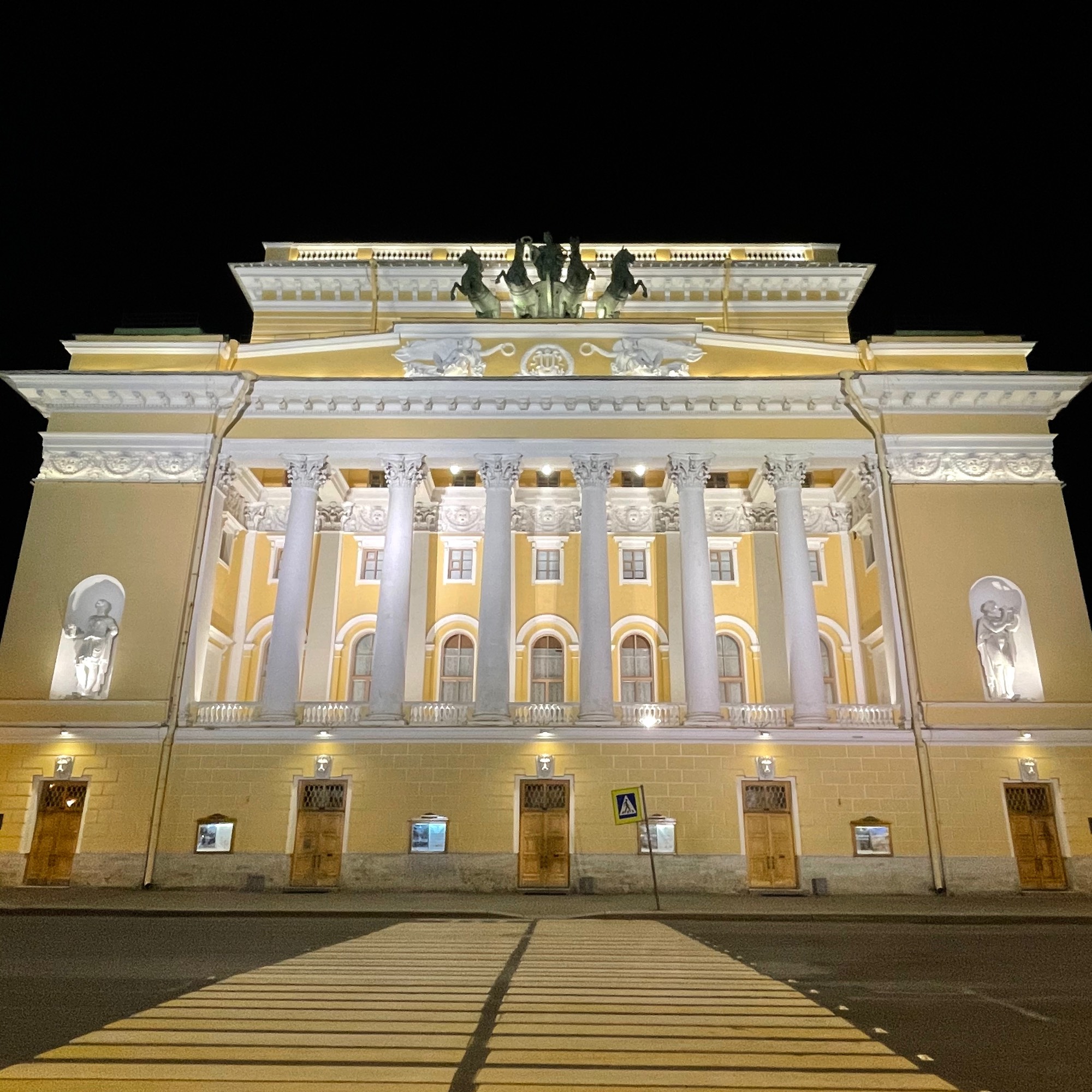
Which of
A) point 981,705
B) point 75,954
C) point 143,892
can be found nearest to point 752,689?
point 981,705

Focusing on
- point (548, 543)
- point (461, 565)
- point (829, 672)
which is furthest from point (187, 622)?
point (829, 672)

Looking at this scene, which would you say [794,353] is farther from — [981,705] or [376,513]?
[376,513]

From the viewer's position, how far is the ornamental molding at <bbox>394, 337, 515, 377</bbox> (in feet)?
82.0

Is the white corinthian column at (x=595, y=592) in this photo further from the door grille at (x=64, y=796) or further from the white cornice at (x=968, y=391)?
the door grille at (x=64, y=796)

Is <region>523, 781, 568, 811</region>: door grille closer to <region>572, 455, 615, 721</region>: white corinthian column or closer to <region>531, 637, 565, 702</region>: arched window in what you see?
<region>572, 455, 615, 721</region>: white corinthian column

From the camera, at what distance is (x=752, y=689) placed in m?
26.9

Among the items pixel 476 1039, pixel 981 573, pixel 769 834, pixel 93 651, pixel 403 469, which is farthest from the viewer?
pixel 403 469

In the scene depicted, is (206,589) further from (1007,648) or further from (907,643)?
(1007,648)

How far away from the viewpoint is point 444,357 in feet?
82.1

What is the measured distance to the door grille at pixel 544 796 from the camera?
21297mm

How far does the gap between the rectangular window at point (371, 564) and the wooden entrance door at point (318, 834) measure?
26.6 feet

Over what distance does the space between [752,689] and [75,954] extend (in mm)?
20951

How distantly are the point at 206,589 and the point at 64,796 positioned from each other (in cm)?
601

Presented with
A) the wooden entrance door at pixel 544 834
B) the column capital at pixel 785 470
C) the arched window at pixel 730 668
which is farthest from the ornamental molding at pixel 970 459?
the wooden entrance door at pixel 544 834
